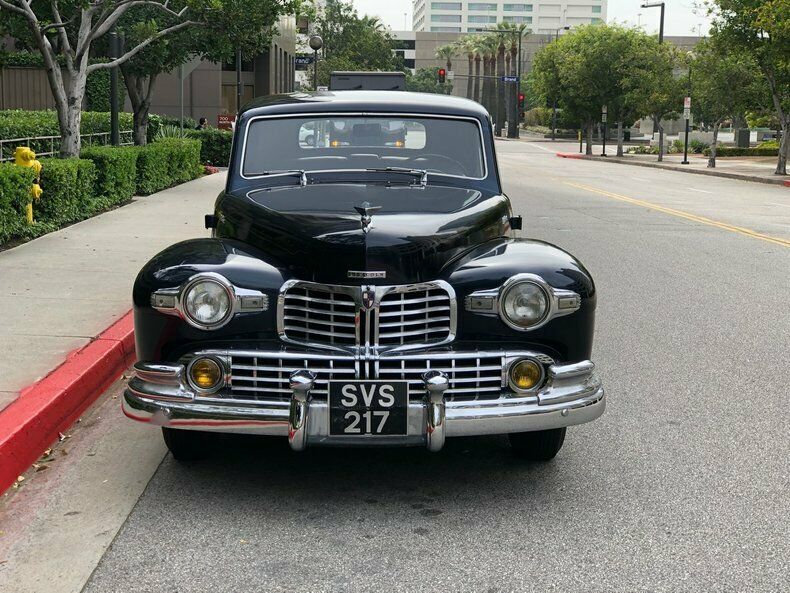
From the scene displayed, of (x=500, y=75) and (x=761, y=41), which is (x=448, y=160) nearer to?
(x=761, y=41)

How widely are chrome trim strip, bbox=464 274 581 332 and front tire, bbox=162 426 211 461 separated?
1.45 meters

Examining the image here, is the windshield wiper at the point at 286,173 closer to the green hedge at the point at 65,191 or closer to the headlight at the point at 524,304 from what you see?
the headlight at the point at 524,304

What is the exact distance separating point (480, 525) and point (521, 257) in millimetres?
1223

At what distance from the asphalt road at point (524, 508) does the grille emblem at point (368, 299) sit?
2.82 feet

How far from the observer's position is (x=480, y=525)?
4277mm

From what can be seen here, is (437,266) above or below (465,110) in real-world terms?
below

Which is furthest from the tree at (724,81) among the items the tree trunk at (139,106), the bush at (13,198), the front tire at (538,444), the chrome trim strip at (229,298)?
the chrome trim strip at (229,298)

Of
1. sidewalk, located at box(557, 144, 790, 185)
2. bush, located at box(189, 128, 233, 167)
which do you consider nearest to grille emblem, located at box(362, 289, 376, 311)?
bush, located at box(189, 128, 233, 167)

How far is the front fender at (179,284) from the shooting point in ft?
14.6

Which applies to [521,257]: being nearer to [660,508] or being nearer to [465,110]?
[660,508]

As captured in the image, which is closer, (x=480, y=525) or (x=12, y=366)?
(x=480, y=525)

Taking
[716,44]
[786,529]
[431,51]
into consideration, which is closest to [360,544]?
[786,529]

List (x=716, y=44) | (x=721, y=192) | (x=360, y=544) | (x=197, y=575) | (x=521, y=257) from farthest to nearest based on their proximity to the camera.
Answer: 1. (x=716, y=44)
2. (x=721, y=192)
3. (x=521, y=257)
4. (x=360, y=544)
5. (x=197, y=575)

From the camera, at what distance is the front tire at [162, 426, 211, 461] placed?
192 inches
